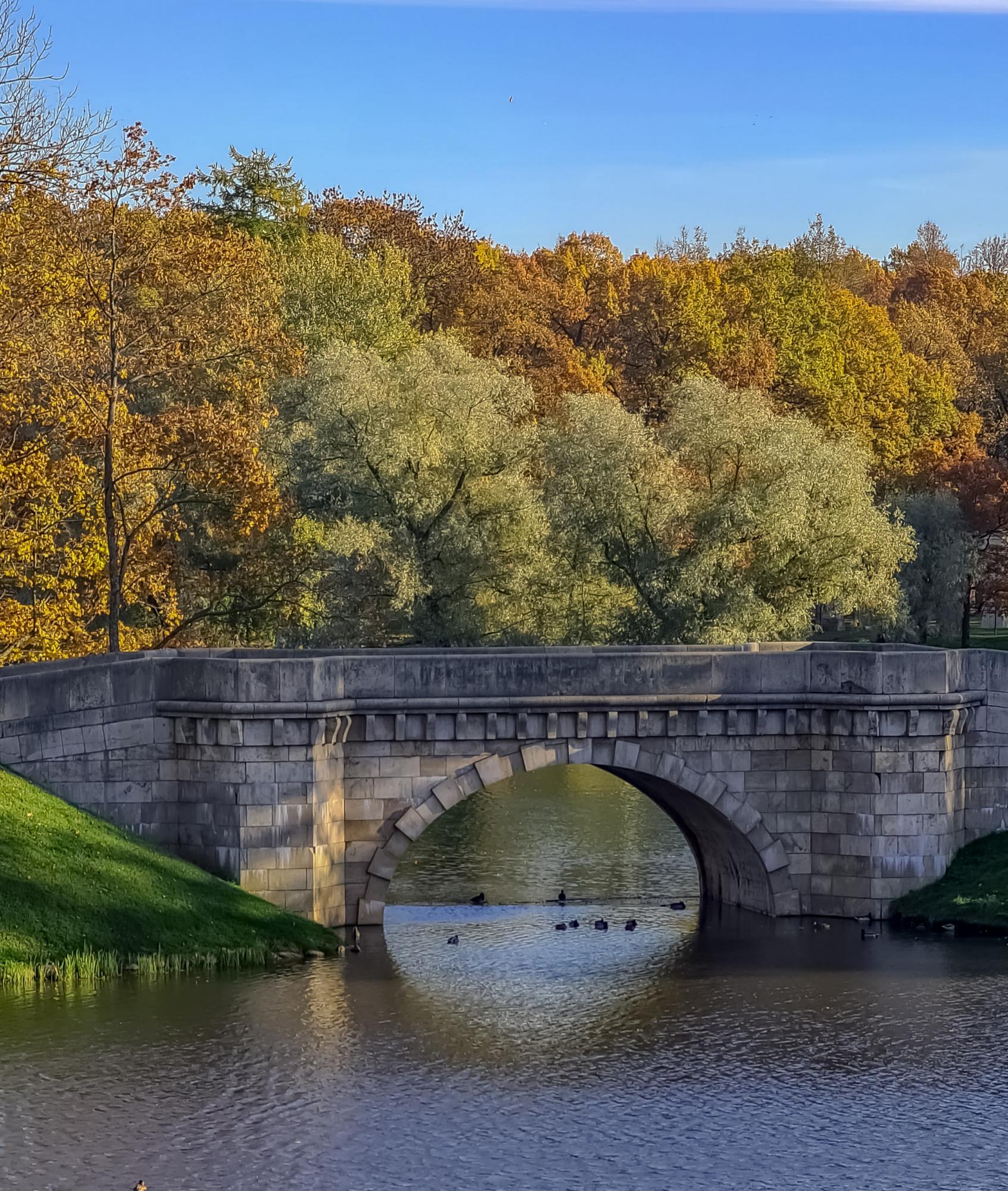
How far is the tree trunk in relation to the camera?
220 ft

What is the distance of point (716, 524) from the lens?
156ft

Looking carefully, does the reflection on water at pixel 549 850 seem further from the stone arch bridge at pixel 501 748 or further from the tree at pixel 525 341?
the tree at pixel 525 341

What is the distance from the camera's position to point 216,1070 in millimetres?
23422

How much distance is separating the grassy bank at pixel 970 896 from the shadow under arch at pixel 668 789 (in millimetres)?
2074

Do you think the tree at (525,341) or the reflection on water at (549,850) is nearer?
the reflection on water at (549,850)

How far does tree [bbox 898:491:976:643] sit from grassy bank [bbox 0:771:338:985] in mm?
40244

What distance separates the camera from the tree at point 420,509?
47750 mm

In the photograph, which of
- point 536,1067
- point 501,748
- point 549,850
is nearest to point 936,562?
point 549,850

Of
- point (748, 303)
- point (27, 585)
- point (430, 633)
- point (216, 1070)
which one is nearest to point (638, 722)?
point (216, 1070)

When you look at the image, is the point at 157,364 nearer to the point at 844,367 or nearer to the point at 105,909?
the point at 105,909

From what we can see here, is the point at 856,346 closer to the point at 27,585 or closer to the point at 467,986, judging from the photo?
the point at 27,585

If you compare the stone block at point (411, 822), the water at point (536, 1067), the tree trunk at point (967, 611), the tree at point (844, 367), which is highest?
the tree at point (844, 367)

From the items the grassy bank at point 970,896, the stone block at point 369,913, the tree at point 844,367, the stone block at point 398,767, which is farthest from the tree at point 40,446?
the tree at point 844,367

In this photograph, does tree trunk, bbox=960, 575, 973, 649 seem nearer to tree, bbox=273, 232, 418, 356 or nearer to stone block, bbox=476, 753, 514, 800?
tree, bbox=273, 232, 418, 356
